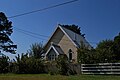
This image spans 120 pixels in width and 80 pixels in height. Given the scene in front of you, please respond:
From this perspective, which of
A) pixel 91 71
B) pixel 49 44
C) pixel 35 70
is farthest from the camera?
pixel 49 44

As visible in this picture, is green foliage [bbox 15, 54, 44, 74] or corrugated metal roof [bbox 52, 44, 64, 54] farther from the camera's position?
corrugated metal roof [bbox 52, 44, 64, 54]

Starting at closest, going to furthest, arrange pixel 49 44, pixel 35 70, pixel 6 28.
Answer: pixel 35 70 → pixel 49 44 → pixel 6 28

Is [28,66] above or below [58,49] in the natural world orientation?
below

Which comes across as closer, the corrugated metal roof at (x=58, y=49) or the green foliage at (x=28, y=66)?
the green foliage at (x=28, y=66)

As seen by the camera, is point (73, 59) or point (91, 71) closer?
point (91, 71)

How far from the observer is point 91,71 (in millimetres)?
31562

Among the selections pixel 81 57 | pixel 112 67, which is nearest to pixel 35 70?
pixel 81 57

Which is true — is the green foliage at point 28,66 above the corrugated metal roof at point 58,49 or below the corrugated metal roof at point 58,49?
below

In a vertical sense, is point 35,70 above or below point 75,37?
below

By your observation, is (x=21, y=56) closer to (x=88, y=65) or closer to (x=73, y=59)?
(x=88, y=65)

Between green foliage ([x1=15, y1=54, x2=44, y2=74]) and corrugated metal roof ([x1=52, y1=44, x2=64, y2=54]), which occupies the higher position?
corrugated metal roof ([x1=52, y1=44, x2=64, y2=54])

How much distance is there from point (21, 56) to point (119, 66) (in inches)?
521

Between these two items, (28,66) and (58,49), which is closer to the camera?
(28,66)

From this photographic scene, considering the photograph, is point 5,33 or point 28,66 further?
point 5,33
